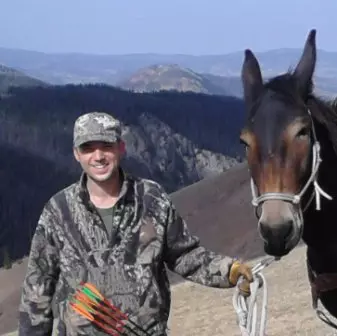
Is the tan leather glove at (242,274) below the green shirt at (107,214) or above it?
below

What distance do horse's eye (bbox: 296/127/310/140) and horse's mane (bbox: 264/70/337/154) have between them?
0.21 metres

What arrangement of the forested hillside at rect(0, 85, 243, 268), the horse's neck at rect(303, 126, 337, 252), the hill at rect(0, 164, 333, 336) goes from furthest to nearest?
the forested hillside at rect(0, 85, 243, 268) → the hill at rect(0, 164, 333, 336) → the horse's neck at rect(303, 126, 337, 252)

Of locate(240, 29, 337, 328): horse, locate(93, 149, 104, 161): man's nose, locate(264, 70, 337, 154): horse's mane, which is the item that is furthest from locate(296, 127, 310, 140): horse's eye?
locate(93, 149, 104, 161): man's nose

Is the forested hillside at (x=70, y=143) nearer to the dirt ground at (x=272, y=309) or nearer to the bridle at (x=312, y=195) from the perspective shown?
the dirt ground at (x=272, y=309)

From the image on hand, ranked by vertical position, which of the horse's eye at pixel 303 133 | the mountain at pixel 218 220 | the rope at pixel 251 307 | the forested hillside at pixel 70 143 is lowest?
the forested hillside at pixel 70 143

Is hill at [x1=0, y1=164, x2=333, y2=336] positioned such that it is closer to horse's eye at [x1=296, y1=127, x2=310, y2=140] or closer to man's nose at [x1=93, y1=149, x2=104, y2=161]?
horse's eye at [x1=296, y1=127, x2=310, y2=140]

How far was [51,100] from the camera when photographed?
469 feet

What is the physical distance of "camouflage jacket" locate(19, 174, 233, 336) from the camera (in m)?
4.61

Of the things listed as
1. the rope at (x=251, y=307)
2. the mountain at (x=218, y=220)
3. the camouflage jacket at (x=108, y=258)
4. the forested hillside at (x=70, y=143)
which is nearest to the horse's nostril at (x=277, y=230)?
the rope at (x=251, y=307)

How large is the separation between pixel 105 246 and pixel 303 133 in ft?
4.28

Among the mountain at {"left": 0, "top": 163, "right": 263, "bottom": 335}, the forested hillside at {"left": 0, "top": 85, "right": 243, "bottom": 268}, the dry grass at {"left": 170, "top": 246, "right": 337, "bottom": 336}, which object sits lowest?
the forested hillside at {"left": 0, "top": 85, "right": 243, "bottom": 268}

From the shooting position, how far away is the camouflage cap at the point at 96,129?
458 cm

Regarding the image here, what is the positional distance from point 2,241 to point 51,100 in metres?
55.9

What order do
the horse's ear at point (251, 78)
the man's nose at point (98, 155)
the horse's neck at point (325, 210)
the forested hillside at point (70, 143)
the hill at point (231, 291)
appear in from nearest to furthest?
the man's nose at point (98, 155) < the horse's neck at point (325, 210) < the horse's ear at point (251, 78) < the hill at point (231, 291) < the forested hillside at point (70, 143)
